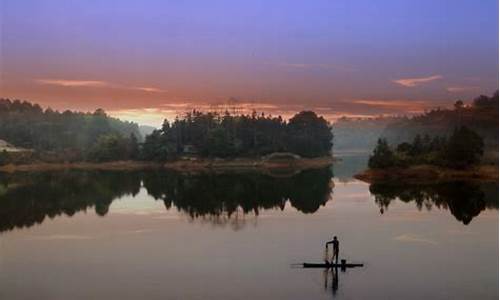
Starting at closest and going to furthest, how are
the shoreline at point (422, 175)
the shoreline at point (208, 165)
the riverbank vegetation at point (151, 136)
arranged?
the shoreline at point (422, 175) < the riverbank vegetation at point (151, 136) < the shoreline at point (208, 165)

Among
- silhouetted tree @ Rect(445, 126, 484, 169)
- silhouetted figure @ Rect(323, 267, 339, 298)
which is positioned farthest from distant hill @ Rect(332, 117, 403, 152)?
silhouetted figure @ Rect(323, 267, 339, 298)

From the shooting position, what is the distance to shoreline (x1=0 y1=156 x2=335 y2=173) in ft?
24.3

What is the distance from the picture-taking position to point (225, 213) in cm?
734

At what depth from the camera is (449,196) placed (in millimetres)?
7223

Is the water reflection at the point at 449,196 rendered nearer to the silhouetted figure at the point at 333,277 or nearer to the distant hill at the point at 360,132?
the distant hill at the point at 360,132

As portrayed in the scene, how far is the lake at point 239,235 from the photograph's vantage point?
679 cm

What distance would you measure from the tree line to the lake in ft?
0.65

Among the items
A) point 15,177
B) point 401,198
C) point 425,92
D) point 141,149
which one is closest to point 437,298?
point 401,198

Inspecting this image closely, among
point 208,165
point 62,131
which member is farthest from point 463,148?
point 62,131

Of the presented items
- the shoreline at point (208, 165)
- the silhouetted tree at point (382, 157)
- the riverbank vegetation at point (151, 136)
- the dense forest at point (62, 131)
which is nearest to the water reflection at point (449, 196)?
the silhouetted tree at point (382, 157)

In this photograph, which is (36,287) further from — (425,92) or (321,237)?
(425,92)

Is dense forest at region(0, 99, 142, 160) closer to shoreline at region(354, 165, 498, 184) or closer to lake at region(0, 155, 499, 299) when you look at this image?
lake at region(0, 155, 499, 299)

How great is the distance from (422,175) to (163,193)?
2.44 meters

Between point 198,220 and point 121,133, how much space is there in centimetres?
110
